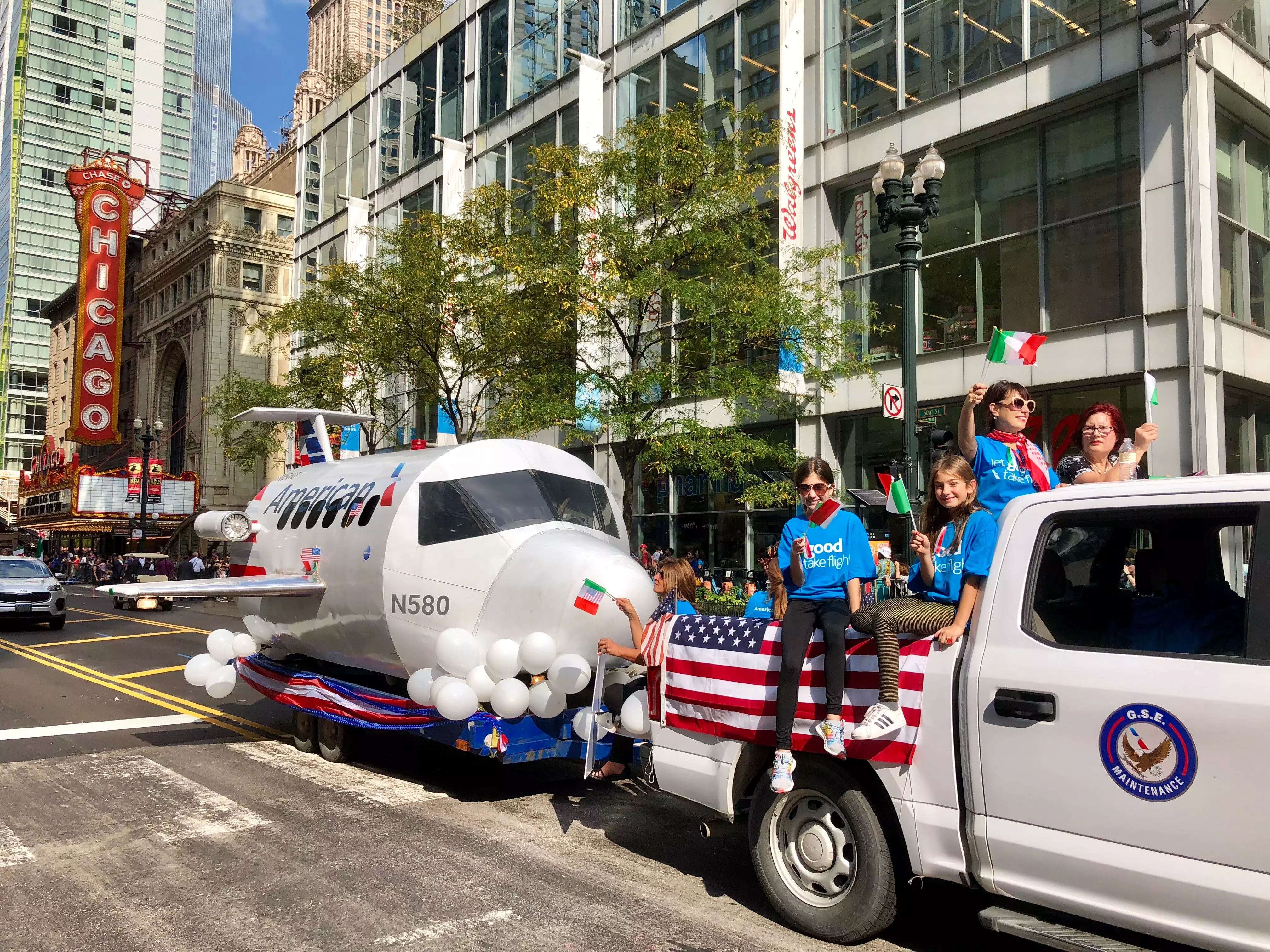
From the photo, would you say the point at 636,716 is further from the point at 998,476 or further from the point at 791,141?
the point at 791,141

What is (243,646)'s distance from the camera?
9.71 meters

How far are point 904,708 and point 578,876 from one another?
234 cm

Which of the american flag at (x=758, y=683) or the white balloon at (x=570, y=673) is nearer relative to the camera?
the american flag at (x=758, y=683)

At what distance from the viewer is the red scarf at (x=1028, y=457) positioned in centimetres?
489

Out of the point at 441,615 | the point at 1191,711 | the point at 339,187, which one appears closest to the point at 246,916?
the point at 441,615

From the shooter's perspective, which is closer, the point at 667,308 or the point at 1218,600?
the point at 1218,600

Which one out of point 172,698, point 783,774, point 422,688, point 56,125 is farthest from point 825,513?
point 56,125

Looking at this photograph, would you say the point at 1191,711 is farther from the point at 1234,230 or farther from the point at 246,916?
the point at 1234,230

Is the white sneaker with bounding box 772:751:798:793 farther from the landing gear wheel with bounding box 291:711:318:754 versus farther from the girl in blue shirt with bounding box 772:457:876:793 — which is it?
the landing gear wheel with bounding box 291:711:318:754

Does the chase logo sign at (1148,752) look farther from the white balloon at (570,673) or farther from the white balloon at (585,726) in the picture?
the white balloon at (570,673)

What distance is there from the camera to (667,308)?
15.5m

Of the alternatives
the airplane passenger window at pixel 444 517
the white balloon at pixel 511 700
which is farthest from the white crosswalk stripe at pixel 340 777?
Result: the airplane passenger window at pixel 444 517

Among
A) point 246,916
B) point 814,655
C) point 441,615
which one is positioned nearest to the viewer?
point 814,655

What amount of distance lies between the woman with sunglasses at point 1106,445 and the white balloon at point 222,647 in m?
7.88
